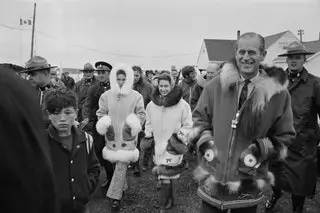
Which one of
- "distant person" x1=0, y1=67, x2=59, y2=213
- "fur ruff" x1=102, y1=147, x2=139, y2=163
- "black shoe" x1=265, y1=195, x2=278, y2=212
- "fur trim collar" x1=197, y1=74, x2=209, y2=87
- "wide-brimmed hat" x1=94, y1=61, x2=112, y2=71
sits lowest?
"black shoe" x1=265, y1=195, x2=278, y2=212

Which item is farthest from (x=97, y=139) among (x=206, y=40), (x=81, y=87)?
(x=206, y=40)

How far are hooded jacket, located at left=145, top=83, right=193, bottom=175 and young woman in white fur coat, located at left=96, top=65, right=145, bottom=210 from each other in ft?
0.95

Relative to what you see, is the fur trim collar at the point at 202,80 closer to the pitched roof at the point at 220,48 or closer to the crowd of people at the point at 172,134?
the crowd of people at the point at 172,134

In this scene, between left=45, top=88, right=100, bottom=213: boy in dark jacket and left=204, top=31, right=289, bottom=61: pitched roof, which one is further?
left=204, top=31, right=289, bottom=61: pitched roof

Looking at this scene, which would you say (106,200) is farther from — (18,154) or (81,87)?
(18,154)

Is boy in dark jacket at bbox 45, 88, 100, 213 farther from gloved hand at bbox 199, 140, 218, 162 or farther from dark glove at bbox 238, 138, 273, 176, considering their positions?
dark glove at bbox 238, 138, 273, 176

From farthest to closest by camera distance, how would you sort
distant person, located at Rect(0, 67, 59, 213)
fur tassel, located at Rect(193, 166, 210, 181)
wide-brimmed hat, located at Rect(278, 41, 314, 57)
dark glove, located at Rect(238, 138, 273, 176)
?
wide-brimmed hat, located at Rect(278, 41, 314, 57) → fur tassel, located at Rect(193, 166, 210, 181) → dark glove, located at Rect(238, 138, 273, 176) → distant person, located at Rect(0, 67, 59, 213)

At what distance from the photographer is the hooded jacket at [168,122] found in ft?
15.1

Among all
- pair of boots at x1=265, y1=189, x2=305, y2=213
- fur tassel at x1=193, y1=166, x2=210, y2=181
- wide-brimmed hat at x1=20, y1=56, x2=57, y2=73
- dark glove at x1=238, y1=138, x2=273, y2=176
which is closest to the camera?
dark glove at x1=238, y1=138, x2=273, y2=176

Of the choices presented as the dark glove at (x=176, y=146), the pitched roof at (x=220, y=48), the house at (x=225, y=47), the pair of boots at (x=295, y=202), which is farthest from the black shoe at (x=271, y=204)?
the pitched roof at (x=220, y=48)

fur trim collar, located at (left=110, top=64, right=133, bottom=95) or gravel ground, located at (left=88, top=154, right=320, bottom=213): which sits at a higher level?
fur trim collar, located at (left=110, top=64, right=133, bottom=95)

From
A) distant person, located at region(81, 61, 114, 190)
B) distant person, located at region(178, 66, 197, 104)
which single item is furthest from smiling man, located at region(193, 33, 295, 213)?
distant person, located at region(178, 66, 197, 104)

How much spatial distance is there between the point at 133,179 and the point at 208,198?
3.68 metres

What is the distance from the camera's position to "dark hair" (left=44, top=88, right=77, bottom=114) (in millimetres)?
2721
